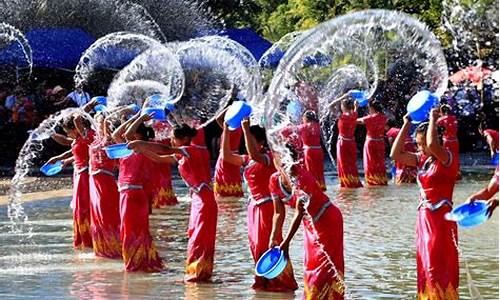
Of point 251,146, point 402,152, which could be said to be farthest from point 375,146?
point 402,152

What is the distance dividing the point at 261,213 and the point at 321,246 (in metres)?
1.55

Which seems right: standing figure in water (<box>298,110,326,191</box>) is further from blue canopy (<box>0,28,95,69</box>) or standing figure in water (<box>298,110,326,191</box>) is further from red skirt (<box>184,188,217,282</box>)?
blue canopy (<box>0,28,95,69</box>)

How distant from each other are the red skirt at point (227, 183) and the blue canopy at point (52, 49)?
30.5 feet

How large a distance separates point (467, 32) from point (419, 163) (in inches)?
45.2

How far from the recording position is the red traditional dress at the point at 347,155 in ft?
64.7

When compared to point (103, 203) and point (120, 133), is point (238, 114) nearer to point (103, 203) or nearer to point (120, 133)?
point (120, 133)

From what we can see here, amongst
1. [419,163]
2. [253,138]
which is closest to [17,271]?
[253,138]

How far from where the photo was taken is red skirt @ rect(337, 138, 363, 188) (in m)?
19.8

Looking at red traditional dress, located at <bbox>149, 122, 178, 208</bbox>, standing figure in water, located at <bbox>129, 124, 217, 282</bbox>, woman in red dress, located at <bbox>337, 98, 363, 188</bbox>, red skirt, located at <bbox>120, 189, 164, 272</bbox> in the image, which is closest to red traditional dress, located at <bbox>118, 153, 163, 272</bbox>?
red skirt, located at <bbox>120, 189, 164, 272</bbox>

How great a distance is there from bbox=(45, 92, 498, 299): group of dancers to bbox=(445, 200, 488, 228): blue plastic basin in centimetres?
48

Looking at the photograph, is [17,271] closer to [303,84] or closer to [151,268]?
[151,268]

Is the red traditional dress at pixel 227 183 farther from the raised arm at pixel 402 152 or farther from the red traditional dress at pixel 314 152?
the raised arm at pixel 402 152

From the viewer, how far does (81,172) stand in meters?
12.9

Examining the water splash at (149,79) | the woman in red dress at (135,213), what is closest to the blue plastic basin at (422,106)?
the woman in red dress at (135,213)
